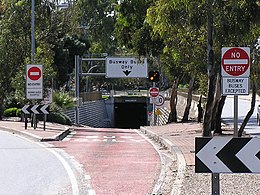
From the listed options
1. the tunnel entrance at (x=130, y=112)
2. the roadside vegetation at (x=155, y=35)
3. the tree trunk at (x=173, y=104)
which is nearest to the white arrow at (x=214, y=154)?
the roadside vegetation at (x=155, y=35)

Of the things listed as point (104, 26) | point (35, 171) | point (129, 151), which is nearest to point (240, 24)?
point (35, 171)

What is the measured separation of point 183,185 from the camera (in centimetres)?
1129

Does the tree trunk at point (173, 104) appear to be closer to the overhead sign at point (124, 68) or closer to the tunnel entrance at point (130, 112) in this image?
the overhead sign at point (124, 68)

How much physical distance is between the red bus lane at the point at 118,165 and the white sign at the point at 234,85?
241 centimetres

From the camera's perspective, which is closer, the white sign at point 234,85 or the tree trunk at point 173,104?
the white sign at point 234,85

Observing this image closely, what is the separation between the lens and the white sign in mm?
11086

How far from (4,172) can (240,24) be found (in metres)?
6.49

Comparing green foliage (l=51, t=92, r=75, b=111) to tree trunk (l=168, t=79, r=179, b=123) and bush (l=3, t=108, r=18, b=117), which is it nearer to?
bush (l=3, t=108, r=18, b=117)

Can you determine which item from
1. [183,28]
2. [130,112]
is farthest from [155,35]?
[130,112]

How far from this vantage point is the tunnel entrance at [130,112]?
7152 centimetres

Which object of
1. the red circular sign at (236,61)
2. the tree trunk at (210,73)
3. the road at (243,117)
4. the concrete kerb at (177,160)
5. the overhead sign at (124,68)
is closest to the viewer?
the red circular sign at (236,61)

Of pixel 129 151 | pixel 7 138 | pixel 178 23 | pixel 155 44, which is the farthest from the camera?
pixel 7 138

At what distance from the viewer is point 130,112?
74.9 metres

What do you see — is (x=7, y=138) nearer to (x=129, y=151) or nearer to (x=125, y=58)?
(x=129, y=151)
